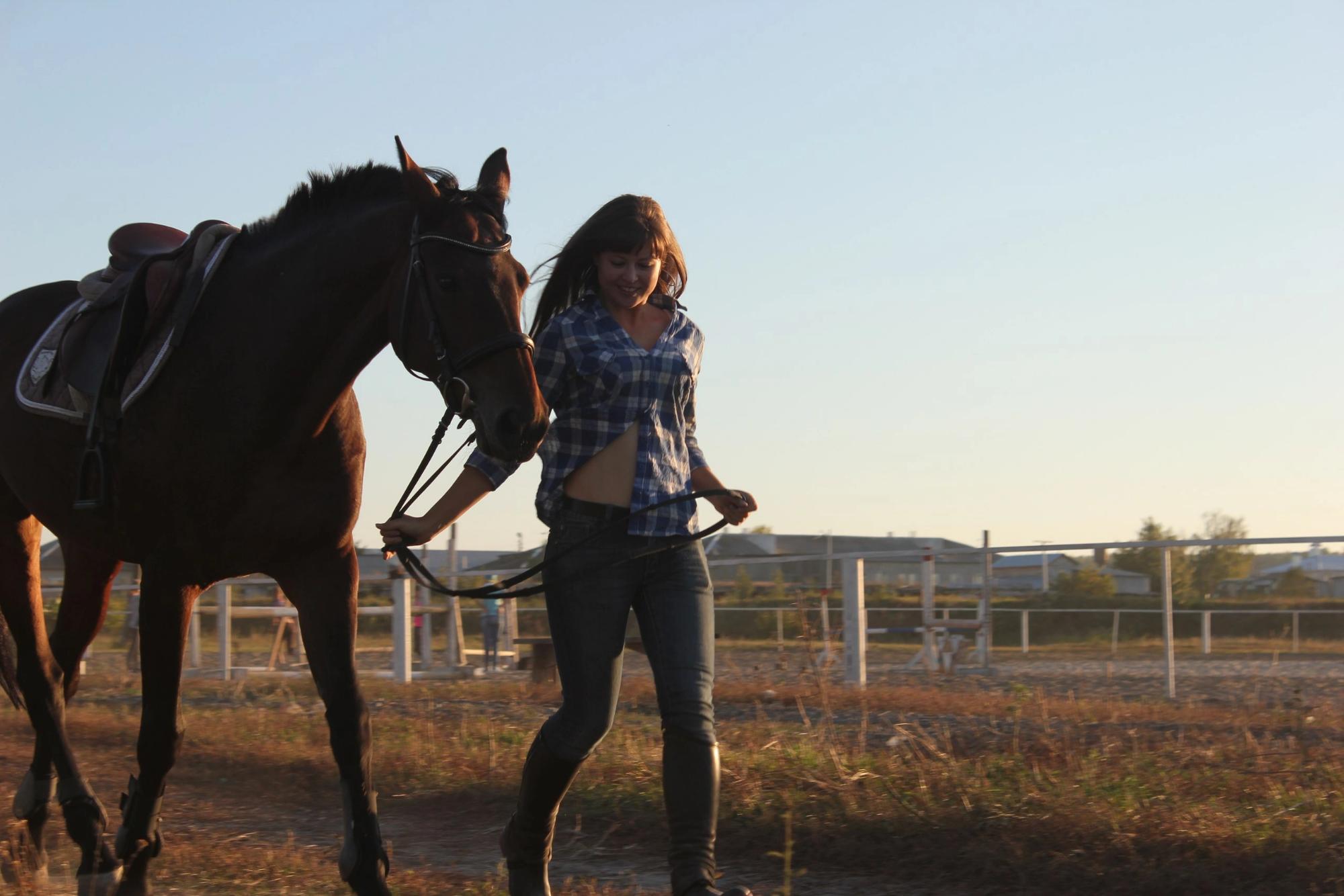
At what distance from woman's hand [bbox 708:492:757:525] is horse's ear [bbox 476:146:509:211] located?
1.04 meters

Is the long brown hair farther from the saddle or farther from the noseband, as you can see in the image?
the saddle

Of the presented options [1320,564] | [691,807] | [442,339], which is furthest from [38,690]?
[1320,564]

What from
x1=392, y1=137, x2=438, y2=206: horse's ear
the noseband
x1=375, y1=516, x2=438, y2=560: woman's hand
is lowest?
x1=375, y1=516, x2=438, y2=560: woman's hand

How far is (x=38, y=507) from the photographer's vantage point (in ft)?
16.3

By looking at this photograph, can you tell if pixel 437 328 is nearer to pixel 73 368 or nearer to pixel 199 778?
pixel 73 368

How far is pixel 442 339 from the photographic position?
3.63 metres

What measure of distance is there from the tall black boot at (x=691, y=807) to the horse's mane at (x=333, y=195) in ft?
6.15

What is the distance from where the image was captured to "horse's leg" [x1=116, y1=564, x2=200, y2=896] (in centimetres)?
425

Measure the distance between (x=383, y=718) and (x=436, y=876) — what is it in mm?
4407

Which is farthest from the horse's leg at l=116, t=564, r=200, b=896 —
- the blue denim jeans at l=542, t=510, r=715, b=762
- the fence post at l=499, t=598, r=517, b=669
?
the fence post at l=499, t=598, r=517, b=669

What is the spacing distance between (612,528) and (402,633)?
36.0ft

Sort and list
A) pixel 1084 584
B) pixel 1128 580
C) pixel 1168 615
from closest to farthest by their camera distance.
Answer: pixel 1168 615 → pixel 1128 580 → pixel 1084 584

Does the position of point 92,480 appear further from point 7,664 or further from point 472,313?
point 7,664

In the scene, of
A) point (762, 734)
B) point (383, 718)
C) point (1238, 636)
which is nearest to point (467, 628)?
point (1238, 636)
